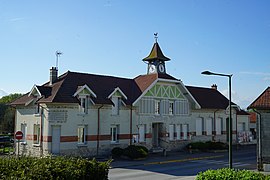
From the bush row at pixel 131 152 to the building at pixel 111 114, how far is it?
38.1 inches

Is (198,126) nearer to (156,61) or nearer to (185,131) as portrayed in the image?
(185,131)

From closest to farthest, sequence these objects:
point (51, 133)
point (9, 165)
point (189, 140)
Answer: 1. point (9, 165)
2. point (51, 133)
3. point (189, 140)

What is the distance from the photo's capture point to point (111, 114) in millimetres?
32188

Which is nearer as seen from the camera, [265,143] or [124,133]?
[265,143]

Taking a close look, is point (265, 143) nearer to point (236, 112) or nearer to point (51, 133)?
point (51, 133)

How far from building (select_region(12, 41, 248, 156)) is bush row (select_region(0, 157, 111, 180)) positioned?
16.1m

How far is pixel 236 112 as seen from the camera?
46344 millimetres

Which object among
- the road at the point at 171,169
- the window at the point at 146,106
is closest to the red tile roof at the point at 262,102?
the road at the point at 171,169


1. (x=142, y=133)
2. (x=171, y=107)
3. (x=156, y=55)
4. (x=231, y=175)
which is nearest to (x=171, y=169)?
(x=142, y=133)

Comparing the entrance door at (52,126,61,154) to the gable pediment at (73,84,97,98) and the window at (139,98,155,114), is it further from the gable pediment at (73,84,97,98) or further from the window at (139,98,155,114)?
the window at (139,98,155,114)

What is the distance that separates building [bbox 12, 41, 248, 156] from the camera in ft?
94.2

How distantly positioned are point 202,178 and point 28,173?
6.11m

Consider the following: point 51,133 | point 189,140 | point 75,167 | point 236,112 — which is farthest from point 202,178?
point 236,112

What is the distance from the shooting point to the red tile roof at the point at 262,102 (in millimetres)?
23250
